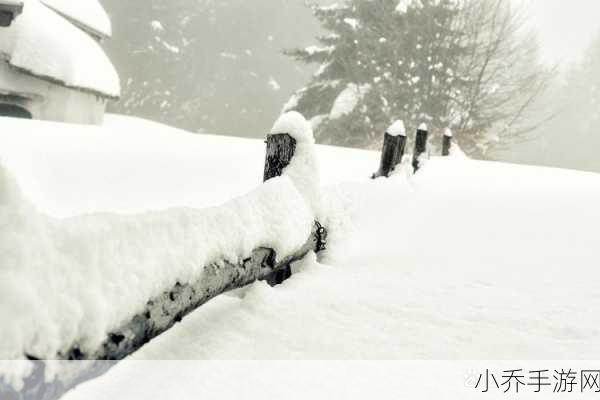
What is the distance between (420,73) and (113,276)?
16764 millimetres

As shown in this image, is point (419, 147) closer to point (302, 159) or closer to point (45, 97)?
point (302, 159)

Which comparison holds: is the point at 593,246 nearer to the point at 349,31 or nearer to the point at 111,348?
the point at 111,348

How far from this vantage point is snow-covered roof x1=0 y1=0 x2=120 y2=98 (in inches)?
453

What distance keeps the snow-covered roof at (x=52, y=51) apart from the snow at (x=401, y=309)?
10297 millimetres

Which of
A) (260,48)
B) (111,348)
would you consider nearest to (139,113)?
(260,48)

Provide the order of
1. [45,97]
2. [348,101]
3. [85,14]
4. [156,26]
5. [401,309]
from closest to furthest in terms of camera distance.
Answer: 1. [401,309]
2. [45,97]
3. [85,14]
4. [348,101]
5. [156,26]

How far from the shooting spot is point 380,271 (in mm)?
3023

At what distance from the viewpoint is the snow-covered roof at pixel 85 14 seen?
48.3 feet

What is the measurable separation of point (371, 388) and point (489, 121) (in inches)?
649

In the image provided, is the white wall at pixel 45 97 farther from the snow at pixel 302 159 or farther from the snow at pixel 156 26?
the snow at pixel 156 26

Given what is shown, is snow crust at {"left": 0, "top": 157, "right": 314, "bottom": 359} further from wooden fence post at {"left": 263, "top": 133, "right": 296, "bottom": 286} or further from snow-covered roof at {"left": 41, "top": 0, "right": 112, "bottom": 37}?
snow-covered roof at {"left": 41, "top": 0, "right": 112, "bottom": 37}

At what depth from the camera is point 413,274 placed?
2.94 m

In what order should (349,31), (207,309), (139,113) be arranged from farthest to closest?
(139,113) < (349,31) < (207,309)

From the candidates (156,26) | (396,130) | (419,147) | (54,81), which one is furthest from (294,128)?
(156,26)
